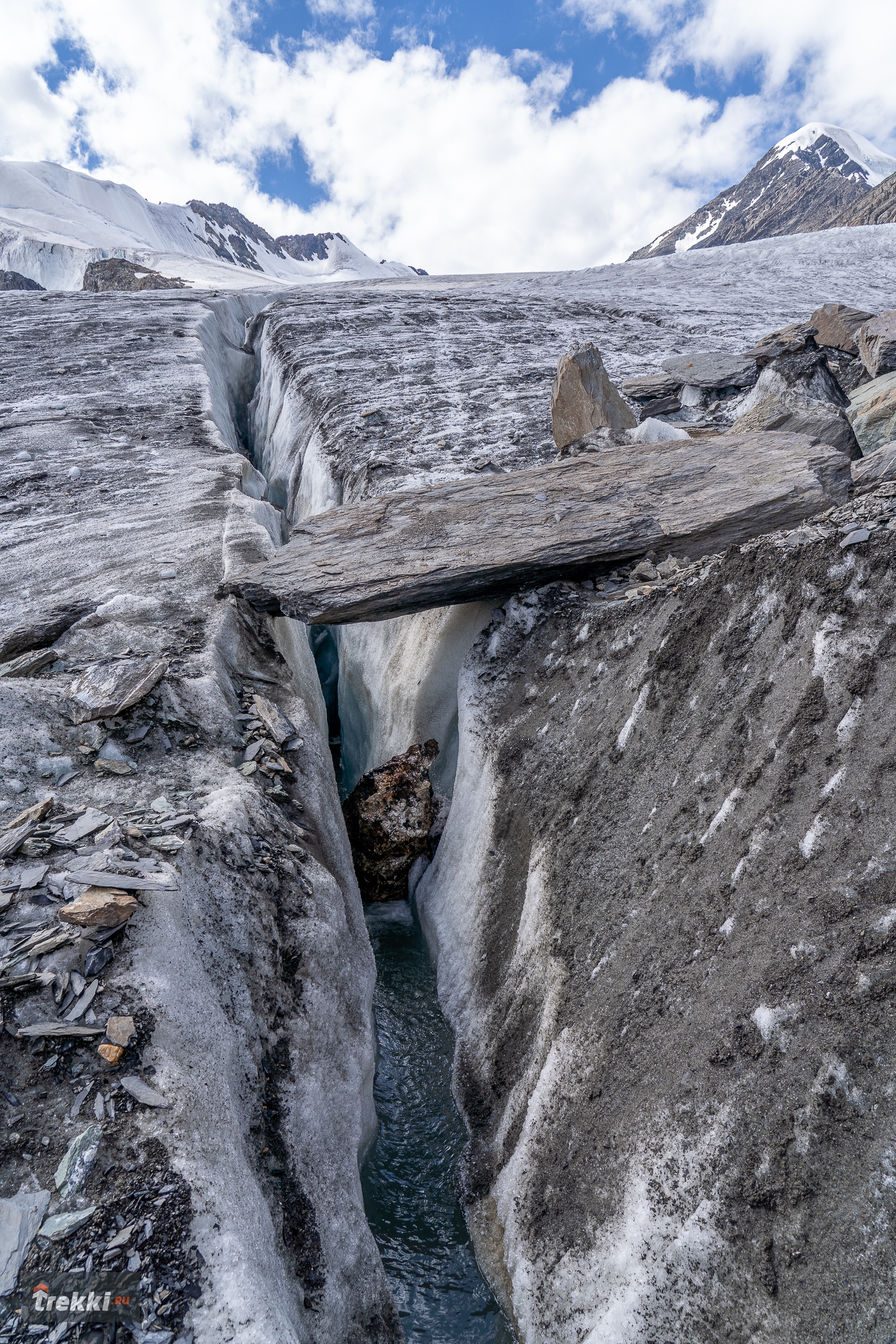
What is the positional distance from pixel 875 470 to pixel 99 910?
16.1 feet

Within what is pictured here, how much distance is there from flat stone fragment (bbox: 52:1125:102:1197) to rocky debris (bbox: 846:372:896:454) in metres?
6.56

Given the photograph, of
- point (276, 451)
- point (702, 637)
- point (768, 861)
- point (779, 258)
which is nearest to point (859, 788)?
point (768, 861)

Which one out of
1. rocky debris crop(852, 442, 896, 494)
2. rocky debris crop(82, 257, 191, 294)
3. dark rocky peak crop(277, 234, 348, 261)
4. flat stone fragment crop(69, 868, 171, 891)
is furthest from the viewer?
dark rocky peak crop(277, 234, 348, 261)

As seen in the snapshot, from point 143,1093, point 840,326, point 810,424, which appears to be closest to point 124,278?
point 840,326

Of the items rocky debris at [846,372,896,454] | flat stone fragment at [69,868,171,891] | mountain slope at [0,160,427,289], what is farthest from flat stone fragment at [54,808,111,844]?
mountain slope at [0,160,427,289]

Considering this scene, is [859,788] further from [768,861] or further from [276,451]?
[276,451]

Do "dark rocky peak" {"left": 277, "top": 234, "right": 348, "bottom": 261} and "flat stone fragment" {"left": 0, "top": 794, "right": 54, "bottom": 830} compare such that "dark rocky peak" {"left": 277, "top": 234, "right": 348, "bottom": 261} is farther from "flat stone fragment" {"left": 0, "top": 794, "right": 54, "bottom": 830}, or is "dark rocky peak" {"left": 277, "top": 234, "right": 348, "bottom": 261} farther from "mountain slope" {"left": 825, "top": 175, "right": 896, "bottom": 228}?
"flat stone fragment" {"left": 0, "top": 794, "right": 54, "bottom": 830}

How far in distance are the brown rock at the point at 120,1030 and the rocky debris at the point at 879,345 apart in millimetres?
8584

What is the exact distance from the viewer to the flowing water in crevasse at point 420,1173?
9.57 ft

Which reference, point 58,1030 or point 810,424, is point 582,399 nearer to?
point 810,424

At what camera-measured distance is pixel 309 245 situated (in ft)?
318

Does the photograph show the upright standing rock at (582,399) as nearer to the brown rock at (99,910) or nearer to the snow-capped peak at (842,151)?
the brown rock at (99,910)

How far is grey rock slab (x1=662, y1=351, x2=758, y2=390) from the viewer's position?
26.0 ft

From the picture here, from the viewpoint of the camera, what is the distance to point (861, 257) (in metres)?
17.0
